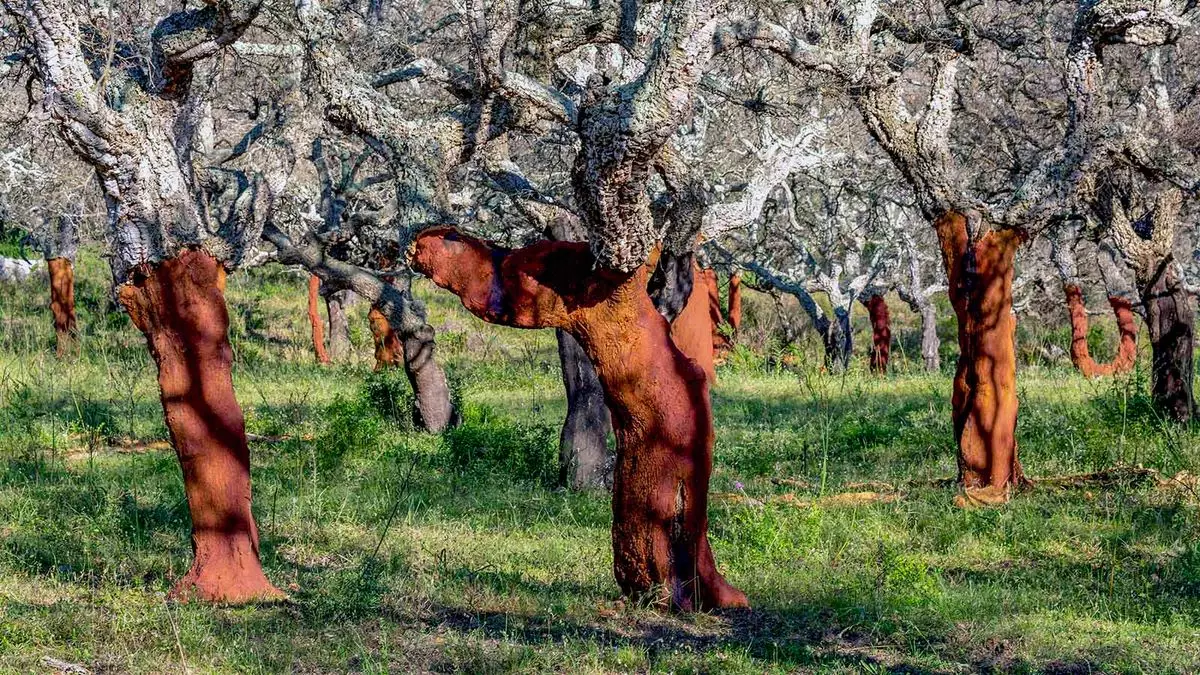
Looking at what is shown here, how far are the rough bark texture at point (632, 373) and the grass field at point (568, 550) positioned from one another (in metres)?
0.34

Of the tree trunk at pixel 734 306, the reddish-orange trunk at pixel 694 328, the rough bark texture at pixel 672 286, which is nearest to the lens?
the rough bark texture at pixel 672 286

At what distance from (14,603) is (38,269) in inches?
1008

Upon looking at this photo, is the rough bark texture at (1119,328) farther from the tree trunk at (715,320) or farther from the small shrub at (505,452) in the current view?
the small shrub at (505,452)

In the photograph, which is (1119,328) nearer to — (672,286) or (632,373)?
(672,286)

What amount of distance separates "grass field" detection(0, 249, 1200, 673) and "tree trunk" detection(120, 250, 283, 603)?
29 centimetres

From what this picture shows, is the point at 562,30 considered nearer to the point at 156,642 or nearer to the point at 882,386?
the point at 156,642

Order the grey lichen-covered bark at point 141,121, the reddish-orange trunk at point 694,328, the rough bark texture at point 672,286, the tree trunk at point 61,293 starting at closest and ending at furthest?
the grey lichen-covered bark at point 141,121, the rough bark texture at point 672,286, the reddish-orange trunk at point 694,328, the tree trunk at point 61,293

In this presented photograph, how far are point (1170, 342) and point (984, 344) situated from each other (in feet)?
10.1

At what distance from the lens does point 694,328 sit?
1231 cm

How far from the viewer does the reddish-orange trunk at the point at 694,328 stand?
36.0 ft

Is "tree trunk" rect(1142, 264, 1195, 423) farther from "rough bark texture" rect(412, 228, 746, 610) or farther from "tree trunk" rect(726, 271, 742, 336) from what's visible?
"tree trunk" rect(726, 271, 742, 336)

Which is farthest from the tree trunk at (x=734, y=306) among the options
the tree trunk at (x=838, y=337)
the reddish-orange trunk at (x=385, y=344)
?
the reddish-orange trunk at (x=385, y=344)

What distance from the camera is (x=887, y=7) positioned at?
36.3ft

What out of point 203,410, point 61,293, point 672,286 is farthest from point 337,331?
point 203,410
